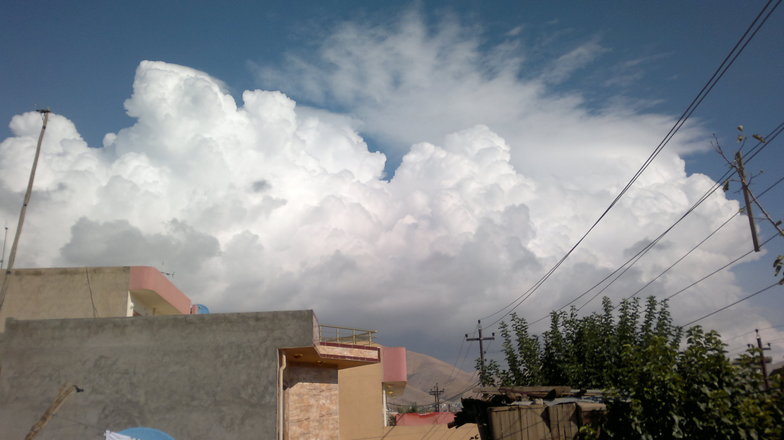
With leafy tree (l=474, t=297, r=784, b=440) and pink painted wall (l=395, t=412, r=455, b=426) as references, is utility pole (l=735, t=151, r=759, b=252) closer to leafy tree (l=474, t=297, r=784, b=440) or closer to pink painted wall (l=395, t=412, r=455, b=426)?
leafy tree (l=474, t=297, r=784, b=440)

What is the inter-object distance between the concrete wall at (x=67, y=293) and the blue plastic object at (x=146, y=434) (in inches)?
354

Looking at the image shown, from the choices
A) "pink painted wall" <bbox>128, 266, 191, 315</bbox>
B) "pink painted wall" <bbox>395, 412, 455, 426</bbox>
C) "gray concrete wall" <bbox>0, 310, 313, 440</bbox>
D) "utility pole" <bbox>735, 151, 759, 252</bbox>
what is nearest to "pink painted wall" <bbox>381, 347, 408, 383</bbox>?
"pink painted wall" <bbox>395, 412, 455, 426</bbox>

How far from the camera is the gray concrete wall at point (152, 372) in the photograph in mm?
19031

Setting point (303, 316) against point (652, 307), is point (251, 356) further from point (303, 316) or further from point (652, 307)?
point (652, 307)

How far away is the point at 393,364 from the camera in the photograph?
3584cm

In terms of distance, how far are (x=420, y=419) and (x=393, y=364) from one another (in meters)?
5.13

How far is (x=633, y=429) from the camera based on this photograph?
12531mm

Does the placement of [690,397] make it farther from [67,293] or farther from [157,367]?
[67,293]

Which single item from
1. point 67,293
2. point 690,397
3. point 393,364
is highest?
point 67,293

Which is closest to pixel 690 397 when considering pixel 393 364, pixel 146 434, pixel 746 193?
pixel 746 193

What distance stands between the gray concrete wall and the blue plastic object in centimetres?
143

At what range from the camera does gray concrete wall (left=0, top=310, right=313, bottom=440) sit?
62.4ft

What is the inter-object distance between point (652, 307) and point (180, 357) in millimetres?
14803

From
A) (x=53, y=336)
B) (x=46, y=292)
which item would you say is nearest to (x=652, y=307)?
(x=53, y=336)
